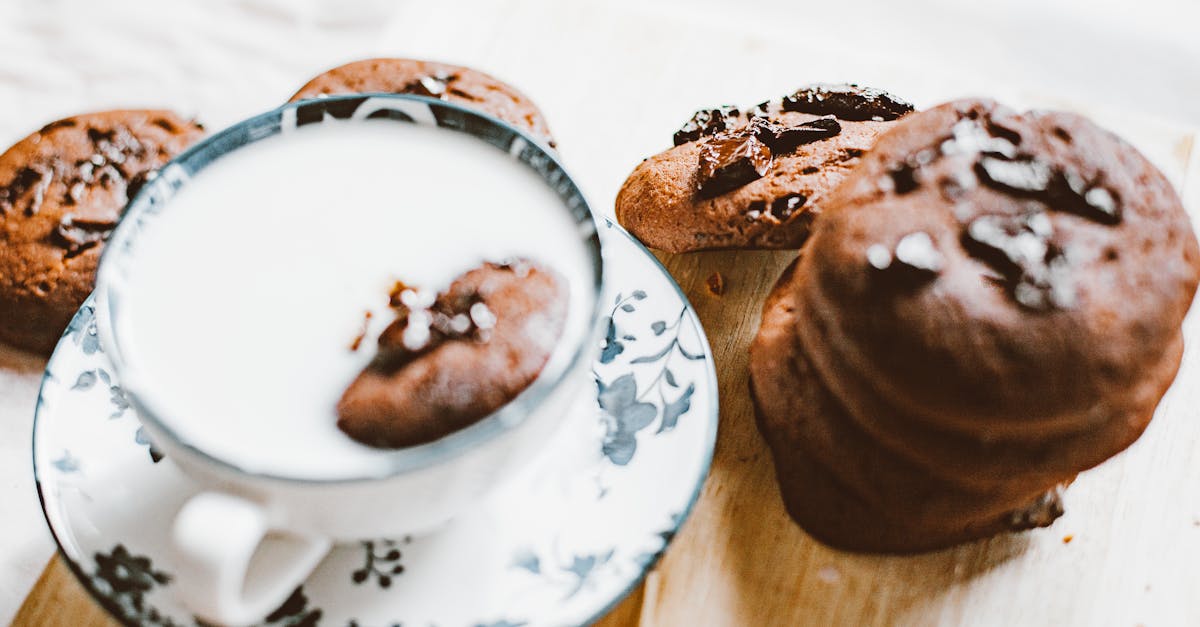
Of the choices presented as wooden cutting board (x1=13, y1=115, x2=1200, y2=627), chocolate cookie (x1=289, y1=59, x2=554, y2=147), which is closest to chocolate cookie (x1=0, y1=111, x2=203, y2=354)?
chocolate cookie (x1=289, y1=59, x2=554, y2=147)

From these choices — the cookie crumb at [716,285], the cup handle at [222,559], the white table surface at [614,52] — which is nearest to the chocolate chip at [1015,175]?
the cookie crumb at [716,285]

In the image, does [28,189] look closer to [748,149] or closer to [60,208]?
[60,208]

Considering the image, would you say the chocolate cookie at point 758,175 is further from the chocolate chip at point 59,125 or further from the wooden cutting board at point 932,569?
the chocolate chip at point 59,125

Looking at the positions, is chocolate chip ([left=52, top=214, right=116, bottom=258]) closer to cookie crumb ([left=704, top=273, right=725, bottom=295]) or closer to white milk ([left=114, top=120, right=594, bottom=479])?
white milk ([left=114, top=120, right=594, bottom=479])

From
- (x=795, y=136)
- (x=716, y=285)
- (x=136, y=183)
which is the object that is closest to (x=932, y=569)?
(x=716, y=285)

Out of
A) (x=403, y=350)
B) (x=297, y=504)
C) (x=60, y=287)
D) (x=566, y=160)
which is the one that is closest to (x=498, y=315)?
(x=403, y=350)

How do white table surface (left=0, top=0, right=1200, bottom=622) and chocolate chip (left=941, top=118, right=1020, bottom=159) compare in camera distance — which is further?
white table surface (left=0, top=0, right=1200, bottom=622)
